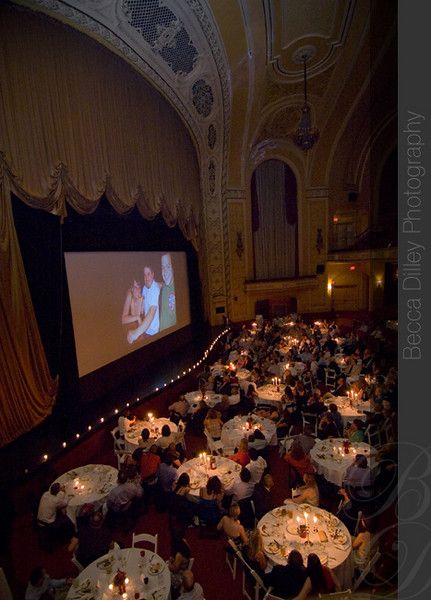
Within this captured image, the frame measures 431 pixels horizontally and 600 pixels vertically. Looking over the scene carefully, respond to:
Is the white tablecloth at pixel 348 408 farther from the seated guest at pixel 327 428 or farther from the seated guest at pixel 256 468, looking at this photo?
the seated guest at pixel 256 468

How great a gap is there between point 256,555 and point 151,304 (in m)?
8.23

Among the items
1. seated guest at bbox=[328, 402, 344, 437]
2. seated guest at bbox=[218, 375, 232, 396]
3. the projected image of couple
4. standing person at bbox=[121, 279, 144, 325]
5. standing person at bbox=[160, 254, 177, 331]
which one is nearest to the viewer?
seated guest at bbox=[328, 402, 344, 437]

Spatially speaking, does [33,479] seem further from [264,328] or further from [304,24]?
[304,24]

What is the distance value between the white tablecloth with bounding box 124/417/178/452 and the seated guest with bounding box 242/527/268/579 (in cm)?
300

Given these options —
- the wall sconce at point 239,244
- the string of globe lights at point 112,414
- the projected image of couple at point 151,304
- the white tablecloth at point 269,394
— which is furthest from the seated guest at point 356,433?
the wall sconce at point 239,244

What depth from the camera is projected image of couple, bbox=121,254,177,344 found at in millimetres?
10211

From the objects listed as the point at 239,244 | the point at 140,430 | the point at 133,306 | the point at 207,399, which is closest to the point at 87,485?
the point at 140,430

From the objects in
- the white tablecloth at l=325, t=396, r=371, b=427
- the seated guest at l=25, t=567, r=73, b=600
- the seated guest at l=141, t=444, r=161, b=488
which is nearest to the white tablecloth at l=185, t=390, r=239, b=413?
the white tablecloth at l=325, t=396, r=371, b=427

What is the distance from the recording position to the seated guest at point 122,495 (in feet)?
16.8

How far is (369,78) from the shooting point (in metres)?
14.8

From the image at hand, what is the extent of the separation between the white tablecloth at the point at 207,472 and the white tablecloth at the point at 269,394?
268cm

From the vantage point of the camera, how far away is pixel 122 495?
16.8ft

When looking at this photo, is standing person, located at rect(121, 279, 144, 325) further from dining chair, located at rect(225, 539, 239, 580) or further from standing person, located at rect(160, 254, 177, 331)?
dining chair, located at rect(225, 539, 239, 580)
